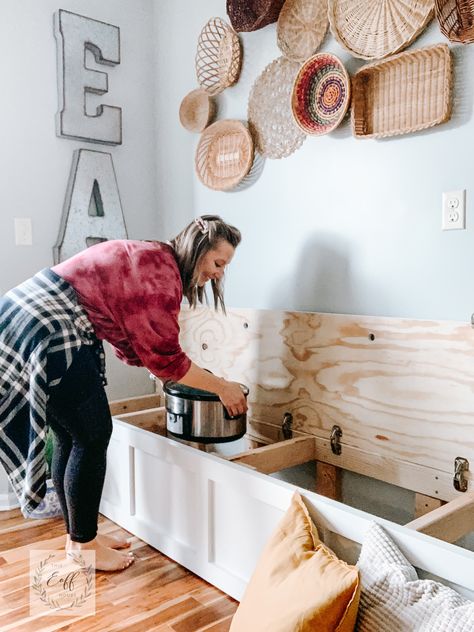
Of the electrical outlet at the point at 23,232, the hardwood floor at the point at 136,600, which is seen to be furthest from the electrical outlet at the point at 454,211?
the electrical outlet at the point at 23,232

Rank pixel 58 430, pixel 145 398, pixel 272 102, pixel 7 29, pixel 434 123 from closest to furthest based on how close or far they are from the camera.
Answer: pixel 434 123, pixel 58 430, pixel 272 102, pixel 7 29, pixel 145 398

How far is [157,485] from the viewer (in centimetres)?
192

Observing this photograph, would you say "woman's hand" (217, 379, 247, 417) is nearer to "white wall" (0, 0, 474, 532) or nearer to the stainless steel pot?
the stainless steel pot

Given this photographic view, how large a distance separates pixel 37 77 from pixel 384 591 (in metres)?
2.14

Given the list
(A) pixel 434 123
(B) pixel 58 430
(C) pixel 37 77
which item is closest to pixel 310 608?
(B) pixel 58 430

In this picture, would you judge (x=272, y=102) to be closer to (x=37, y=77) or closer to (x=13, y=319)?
(x=37, y=77)

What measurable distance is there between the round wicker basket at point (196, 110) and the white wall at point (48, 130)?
0.30 m

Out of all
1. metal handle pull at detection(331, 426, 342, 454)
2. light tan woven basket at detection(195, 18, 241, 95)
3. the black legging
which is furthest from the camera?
light tan woven basket at detection(195, 18, 241, 95)

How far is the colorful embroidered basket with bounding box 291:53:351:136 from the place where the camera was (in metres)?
1.78

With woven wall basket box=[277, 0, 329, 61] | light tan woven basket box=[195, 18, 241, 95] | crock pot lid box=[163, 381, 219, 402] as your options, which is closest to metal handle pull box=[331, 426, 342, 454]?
crock pot lid box=[163, 381, 219, 402]

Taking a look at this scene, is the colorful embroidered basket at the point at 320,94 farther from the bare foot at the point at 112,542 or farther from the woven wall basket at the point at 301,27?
the bare foot at the point at 112,542

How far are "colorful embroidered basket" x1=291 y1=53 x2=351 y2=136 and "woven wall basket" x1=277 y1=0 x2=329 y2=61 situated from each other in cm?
8

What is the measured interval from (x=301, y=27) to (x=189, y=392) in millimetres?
1207

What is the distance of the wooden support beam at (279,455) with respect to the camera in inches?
71.3
